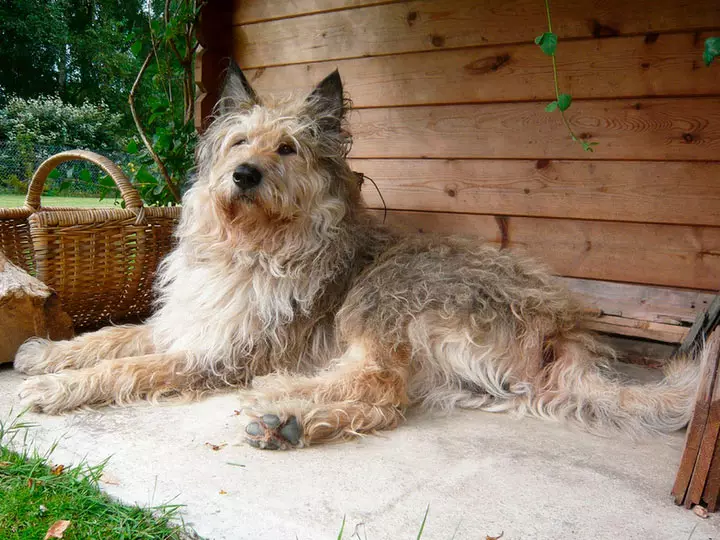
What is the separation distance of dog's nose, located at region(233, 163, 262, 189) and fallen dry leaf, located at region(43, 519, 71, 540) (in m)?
1.49

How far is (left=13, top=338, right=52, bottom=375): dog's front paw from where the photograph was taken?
288cm

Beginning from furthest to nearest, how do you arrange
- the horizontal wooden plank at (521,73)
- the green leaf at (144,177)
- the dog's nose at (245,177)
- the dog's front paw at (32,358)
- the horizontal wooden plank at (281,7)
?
the green leaf at (144,177), the horizontal wooden plank at (281,7), the horizontal wooden plank at (521,73), the dog's front paw at (32,358), the dog's nose at (245,177)

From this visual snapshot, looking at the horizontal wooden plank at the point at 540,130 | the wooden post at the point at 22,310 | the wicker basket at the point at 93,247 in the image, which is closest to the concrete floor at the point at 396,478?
the wooden post at the point at 22,310

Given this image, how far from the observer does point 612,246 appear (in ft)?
11.8

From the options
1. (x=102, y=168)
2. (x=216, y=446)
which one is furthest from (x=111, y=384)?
(x=102, y=168)

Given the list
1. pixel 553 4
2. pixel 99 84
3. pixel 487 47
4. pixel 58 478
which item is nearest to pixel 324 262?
pixel 58 478

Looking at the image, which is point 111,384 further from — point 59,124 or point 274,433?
point 59,124

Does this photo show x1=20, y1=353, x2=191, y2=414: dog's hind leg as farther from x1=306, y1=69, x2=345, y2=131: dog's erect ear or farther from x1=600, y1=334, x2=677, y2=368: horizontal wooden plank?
x1=600, y1=334, x2=677, y2=368: horizontal wooden plank

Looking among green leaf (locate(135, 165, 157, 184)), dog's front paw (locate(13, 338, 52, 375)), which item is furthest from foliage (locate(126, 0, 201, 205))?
dog's front paw (locate(13, 338, 52, 375))

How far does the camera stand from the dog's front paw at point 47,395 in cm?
244

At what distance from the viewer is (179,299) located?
3.06 meters

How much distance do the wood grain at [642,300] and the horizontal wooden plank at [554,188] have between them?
1.33 feet

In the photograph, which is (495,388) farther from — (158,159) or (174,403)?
(158,159)

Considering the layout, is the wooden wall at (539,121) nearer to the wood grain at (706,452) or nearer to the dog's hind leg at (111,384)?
the wood grain at (706,452)
